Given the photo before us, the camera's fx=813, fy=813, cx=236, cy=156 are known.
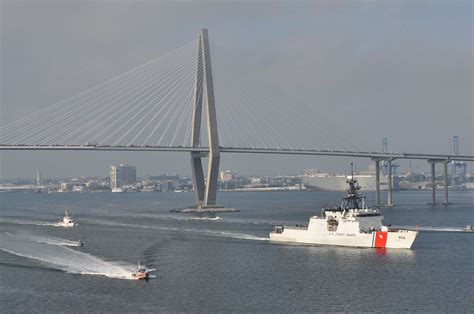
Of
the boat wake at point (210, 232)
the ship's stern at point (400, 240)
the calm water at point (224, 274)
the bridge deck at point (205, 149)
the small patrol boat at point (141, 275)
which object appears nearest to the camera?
the calm water at point (224, 274)

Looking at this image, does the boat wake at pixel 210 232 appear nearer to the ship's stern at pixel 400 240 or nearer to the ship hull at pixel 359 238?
the ship hull at pixel 359 238

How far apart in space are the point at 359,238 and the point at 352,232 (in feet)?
1.77

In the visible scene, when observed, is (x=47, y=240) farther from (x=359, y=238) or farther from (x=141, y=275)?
(x=359, y=238)

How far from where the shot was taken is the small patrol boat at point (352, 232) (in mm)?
42719

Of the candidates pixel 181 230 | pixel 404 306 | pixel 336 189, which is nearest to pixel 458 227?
pixel 181 230

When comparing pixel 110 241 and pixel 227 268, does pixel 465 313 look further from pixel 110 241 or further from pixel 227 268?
pixel 110 241

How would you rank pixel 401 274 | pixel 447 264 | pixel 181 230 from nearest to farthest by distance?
pixel 401 274 → pixel 447 264 → pixel 181 230

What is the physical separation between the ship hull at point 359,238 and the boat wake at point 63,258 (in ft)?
41.4

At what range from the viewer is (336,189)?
18862 cm

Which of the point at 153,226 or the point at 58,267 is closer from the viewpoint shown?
the point at 58,267

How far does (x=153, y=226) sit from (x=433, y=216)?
2629 cm

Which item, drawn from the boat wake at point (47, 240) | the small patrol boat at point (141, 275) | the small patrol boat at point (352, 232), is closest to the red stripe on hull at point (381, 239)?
the small patrol boat at point (352, 232)

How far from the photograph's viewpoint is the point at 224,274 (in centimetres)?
3425

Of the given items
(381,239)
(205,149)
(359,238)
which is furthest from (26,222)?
(381,239)
